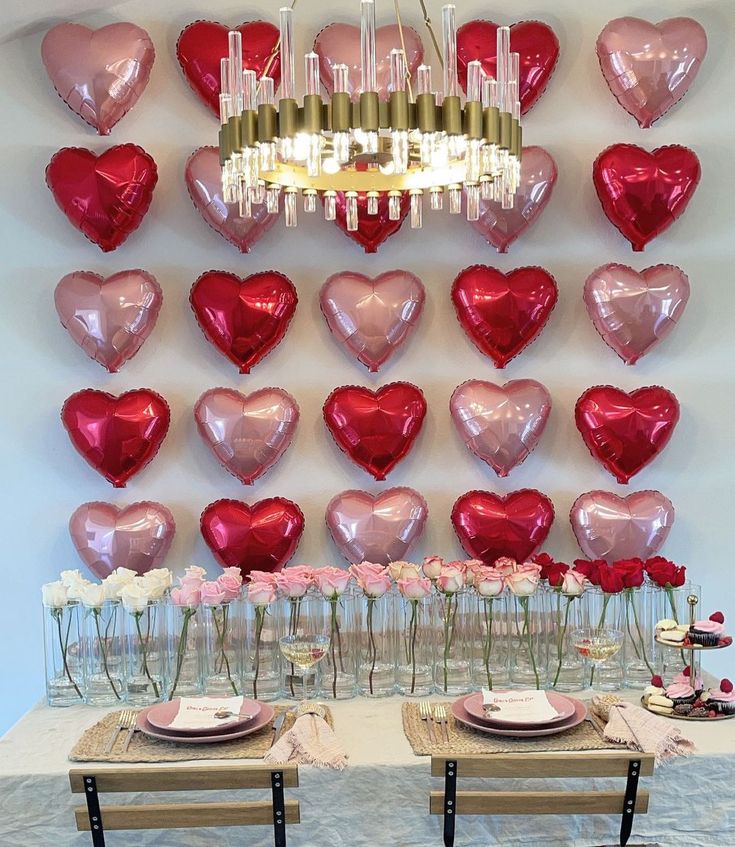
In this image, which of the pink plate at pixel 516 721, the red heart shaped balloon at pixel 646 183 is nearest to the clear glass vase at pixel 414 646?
the pink plate at pixel 516 721

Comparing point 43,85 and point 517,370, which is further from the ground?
point 43,85

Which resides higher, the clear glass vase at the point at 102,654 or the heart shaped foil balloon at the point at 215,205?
the heart shaped foil balloon at the point at 215,205

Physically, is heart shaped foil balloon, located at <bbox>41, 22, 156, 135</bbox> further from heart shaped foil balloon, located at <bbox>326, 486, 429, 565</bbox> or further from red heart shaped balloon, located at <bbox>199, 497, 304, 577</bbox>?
heart shaped foil balloon, located at <bbox>326, 486, 429, 565</bbox>

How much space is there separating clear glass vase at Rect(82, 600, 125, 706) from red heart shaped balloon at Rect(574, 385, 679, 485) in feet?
4.37

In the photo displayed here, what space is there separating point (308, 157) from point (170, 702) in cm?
111

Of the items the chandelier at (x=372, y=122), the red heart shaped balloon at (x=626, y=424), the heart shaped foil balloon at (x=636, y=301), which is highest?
the chandelier at (x=372, y=122)

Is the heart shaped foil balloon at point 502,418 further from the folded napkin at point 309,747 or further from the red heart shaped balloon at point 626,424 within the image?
the folded napkin at point 309,747

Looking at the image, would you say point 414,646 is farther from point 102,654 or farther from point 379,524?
point 102,654

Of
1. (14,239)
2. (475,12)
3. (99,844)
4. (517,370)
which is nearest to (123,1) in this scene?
(14,239)

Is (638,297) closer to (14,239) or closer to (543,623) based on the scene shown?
(543,623)

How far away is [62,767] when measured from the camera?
185 cm

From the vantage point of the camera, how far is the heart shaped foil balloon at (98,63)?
269 cm

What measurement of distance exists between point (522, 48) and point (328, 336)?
938mm

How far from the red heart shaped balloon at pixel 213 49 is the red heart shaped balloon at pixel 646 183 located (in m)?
0.95
